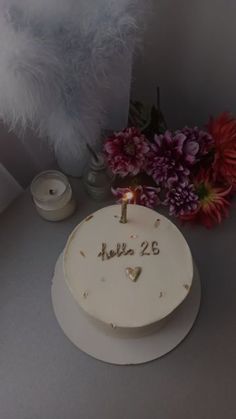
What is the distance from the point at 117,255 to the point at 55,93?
201 millimetres

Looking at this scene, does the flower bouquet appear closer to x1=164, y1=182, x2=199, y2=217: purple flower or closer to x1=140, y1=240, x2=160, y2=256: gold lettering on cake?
x1=164, y1=182, x2=199, y2=217: purple flower

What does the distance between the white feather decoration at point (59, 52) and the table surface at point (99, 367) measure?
9.2 inches

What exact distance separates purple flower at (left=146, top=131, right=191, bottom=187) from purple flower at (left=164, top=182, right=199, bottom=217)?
0.04ft

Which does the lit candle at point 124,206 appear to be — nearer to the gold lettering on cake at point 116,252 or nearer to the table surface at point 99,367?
the gold lettering on cake at point 116,252

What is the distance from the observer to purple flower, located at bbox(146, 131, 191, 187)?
0.57 m

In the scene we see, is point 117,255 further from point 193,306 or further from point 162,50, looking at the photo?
point 162,50

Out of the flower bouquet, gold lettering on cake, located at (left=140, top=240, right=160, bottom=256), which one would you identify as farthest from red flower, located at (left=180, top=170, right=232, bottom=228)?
gold lettering on cake, located at (left=140, top=240, right=160, bottom=256)

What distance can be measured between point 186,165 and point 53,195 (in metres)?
0.20

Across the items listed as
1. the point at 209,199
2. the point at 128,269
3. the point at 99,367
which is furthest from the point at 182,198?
the point at 99,367

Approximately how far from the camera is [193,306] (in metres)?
0.54

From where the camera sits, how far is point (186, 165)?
58 cm

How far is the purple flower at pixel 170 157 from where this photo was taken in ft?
1.89

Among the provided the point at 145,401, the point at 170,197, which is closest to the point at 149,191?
the point at 170,197

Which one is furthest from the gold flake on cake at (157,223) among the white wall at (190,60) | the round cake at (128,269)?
the white wall at (190,60)
